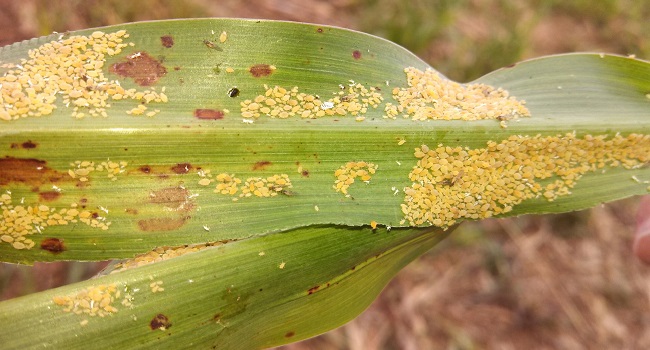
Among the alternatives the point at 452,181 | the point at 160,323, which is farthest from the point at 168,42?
the point at 452,181

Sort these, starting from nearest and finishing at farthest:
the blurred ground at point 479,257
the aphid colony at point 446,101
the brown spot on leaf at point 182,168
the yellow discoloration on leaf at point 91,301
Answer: the yellow discoloration on leaf at point 91,301 < the brown spot on leaf at point 182,168 < the aphid colony at point 446,101 < the blurred ground at point 479,257

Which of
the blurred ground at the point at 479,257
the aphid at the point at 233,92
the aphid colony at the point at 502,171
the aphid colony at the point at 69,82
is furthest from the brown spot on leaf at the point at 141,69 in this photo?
the blurred ground at the point at 479,257

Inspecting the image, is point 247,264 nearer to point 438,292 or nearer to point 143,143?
point 143,143

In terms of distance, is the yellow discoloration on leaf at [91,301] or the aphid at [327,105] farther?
the aphid at [327,105]

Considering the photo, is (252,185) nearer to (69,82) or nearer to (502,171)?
(69,82)

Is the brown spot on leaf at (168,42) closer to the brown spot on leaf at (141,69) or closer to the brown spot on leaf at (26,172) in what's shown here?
the brown spot on leaf at (141,69)

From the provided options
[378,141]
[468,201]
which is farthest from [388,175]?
[468,201]
